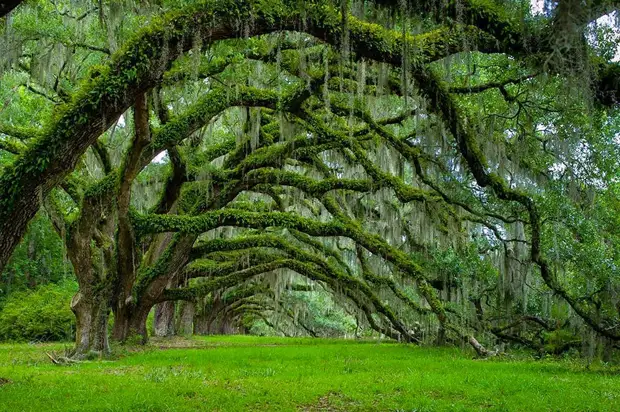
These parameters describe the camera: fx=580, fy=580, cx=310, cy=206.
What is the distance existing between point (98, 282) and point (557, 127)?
9.96 meters

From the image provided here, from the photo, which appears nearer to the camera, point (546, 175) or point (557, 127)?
point (557, 127)

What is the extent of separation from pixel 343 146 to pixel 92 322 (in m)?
6.52

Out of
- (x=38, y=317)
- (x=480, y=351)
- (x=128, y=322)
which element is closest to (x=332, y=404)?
(x=480, y=351)

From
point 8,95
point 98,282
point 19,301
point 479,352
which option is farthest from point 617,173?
point 19,301

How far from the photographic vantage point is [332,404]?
23.0 feet

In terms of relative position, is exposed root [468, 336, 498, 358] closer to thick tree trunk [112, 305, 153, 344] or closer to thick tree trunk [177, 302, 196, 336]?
thick tree trunk [112, 305, 153, 344]

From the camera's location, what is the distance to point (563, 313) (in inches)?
557

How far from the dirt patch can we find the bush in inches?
644

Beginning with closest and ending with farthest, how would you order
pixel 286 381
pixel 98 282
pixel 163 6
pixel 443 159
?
1. pixel 163 6
2. pixel 286 381
3. pixel 443 159
4. pixel 98 282

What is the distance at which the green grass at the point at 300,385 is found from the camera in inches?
264

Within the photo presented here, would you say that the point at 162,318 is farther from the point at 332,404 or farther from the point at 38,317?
the point at 332,404

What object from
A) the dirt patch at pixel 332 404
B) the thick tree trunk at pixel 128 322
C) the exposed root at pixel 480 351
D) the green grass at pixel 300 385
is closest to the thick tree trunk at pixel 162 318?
the thick tree trunk at pixel 128 322

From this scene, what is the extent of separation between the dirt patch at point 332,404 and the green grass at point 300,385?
0.04ft

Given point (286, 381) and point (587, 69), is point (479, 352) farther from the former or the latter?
point (587, 69)
